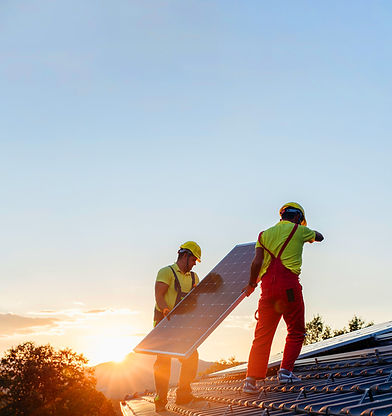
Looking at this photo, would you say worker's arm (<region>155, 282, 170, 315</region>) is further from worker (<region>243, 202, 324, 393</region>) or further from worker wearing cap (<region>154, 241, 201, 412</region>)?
worker (<region>243, 202, 324, 393</region>)

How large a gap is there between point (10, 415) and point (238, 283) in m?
52.5

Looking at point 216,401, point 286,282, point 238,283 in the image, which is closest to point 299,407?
point 286,282

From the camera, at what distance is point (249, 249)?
311 inches

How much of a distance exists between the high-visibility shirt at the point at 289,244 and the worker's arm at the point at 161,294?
181 cm

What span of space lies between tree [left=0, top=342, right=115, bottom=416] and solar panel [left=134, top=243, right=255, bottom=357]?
50868 millimetres

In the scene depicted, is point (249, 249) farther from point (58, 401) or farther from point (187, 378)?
point (58, 401)

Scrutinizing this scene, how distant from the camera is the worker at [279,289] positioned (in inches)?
225

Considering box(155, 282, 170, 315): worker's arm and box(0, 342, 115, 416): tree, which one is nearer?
box(155, 282, 170, 315): worker's arm

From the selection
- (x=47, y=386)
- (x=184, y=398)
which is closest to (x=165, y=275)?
(x=184, y=398)

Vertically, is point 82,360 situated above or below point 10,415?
above

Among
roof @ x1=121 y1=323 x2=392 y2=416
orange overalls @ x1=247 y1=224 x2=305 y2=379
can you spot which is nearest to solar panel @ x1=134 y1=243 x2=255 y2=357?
orange overalls @ x1=247 y1=224 x2=305 y2=379

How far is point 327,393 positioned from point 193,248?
10.6ft

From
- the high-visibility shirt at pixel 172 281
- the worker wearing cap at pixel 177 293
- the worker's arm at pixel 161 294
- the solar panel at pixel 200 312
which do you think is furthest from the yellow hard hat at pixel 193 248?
the worker's arm at pixel 161 294

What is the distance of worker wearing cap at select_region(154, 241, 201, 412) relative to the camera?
23.7 feet
